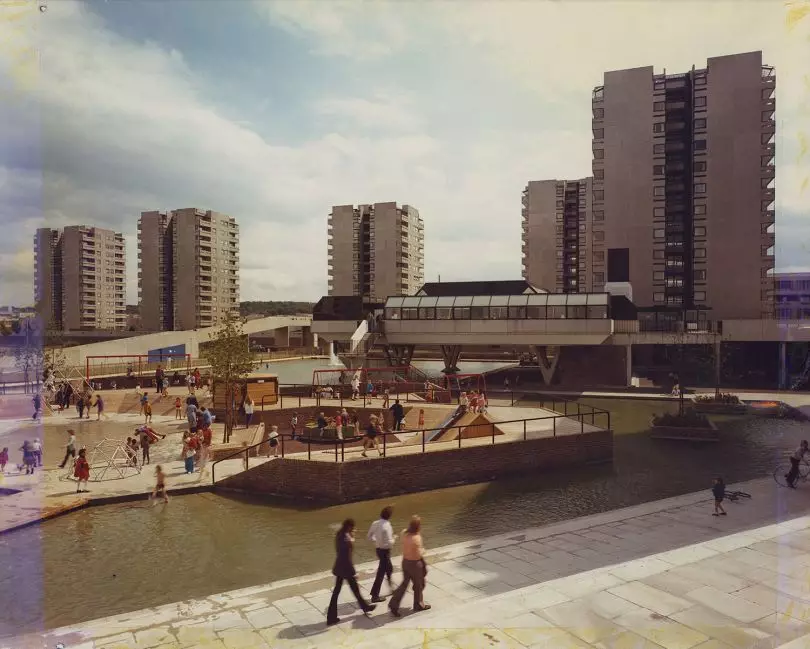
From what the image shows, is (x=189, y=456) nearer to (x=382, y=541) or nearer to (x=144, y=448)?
(x=144, y=448)

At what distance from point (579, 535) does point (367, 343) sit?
35.6 m

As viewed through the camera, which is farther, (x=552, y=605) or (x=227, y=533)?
(x=227, y=533)

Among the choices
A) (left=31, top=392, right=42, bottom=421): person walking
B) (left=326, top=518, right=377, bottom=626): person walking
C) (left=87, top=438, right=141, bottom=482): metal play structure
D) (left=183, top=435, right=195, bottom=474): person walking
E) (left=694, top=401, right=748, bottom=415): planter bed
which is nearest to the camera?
(left=326, top=518, right=377, bottom=626): person walking

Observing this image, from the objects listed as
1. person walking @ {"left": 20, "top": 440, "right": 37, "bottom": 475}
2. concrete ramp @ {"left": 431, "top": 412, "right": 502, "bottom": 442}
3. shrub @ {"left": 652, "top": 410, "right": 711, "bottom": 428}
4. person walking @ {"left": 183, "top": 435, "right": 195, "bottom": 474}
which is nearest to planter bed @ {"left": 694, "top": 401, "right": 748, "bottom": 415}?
shrub @ {"left": 652, "top": 410, "right": 711, "bottom": 428}

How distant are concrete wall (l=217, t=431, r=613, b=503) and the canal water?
0.49 m

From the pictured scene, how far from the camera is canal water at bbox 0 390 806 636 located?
35.4ft

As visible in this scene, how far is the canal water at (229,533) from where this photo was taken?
35.4 ft

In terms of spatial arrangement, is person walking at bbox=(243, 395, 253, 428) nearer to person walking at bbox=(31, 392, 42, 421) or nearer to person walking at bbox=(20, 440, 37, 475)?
person walking at bbox=(20, 440, 37, 475)

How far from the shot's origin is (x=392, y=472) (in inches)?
711

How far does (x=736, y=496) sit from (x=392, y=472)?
374 inches

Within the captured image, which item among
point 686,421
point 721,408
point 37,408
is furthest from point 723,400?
point 37,408

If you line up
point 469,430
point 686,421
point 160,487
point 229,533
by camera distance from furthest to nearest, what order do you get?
point 686,421 → point 469,430 → point 160,487 → point 229,533

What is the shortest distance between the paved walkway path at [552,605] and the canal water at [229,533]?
132 centimetres

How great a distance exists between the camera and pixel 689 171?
69.8m
